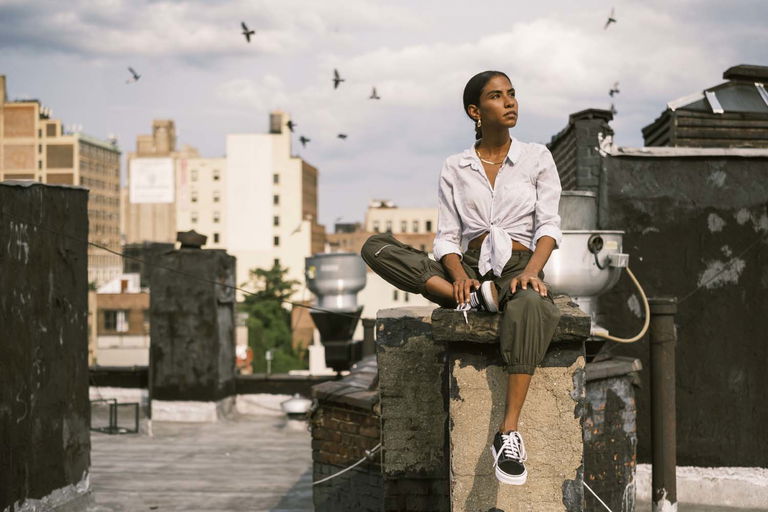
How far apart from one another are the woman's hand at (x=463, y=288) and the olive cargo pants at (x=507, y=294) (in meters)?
0.14

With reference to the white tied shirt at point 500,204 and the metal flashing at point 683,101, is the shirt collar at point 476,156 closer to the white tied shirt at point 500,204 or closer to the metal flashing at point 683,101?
the white tied shirt at point 500,204

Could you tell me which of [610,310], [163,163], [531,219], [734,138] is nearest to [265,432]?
[610,310]

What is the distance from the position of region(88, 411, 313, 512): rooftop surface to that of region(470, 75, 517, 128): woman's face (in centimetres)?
566

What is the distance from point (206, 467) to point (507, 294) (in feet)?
25.8

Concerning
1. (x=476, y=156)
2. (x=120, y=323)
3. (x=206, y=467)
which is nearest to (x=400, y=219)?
(x=120, y=323)

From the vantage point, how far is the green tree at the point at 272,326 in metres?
71.4

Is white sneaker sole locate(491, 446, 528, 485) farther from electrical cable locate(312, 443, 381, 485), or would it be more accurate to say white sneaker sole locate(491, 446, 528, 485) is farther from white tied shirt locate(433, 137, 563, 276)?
electrical cable locate(312, 443, 381, 485)

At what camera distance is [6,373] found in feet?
23.8

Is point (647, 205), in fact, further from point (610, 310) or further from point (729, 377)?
point (729, 377)

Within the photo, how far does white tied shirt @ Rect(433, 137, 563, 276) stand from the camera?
177 inches

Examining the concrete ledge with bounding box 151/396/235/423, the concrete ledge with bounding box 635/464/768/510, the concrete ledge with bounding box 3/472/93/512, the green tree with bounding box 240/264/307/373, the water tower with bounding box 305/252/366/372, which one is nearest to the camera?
the concrete ledge with bounding box 3/472/93/512

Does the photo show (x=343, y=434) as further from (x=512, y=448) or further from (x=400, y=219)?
(x=400, y=219)

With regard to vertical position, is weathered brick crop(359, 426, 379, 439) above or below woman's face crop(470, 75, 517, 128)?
below

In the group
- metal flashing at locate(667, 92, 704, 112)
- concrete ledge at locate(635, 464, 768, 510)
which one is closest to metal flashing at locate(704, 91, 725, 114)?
metal flashing at locate(667, 92, 704, 112)
